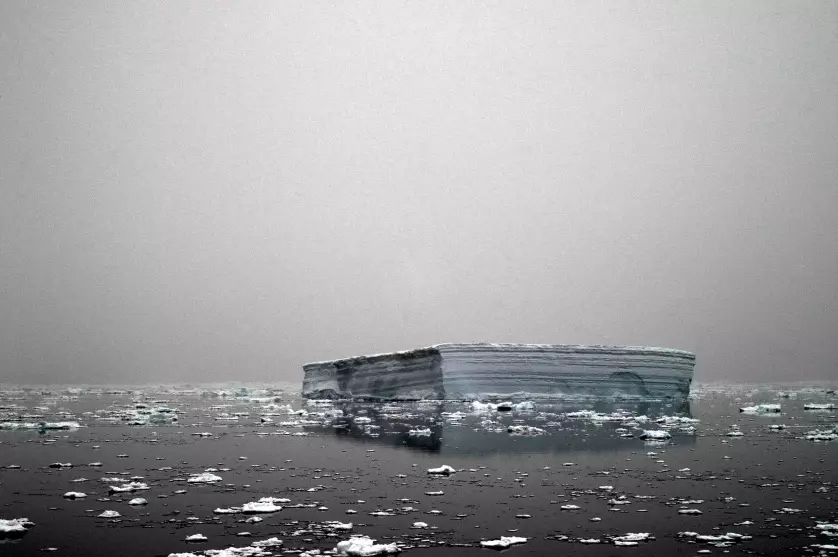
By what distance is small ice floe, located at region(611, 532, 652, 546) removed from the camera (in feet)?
8.51

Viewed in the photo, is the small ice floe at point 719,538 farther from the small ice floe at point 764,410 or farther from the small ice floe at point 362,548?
the small ice floe at point 764,410

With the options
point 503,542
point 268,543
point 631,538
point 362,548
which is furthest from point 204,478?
point 631,538

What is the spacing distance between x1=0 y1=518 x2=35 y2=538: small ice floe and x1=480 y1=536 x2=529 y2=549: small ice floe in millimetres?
1933

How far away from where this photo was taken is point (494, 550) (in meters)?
2.53

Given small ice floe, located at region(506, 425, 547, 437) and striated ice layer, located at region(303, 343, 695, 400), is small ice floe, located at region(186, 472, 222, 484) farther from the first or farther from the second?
striated ice layer, located at region(303, 343, 695, 400)

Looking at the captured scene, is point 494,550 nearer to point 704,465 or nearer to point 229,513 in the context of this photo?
point 229,513

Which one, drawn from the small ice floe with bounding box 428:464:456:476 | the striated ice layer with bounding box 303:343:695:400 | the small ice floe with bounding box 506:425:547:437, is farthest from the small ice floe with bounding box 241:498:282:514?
the striated ice layer with bounding box 303:343:695:400

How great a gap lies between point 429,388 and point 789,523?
506 inches

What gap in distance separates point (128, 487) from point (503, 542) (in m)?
2.30

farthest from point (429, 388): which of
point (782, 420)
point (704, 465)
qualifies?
point (704, 465)

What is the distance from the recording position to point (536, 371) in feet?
49.3

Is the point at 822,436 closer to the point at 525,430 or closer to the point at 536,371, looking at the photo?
the point at 525,430

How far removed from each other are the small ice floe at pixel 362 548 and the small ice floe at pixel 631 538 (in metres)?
0.89

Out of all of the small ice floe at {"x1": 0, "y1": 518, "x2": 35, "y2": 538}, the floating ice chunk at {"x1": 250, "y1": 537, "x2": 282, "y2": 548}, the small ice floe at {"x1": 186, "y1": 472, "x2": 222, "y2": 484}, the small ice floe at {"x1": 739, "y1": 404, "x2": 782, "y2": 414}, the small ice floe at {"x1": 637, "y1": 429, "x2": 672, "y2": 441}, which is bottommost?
the small ice floe at {"x1": 739, "y1": 404, "x2": 782, "y2": 414}
